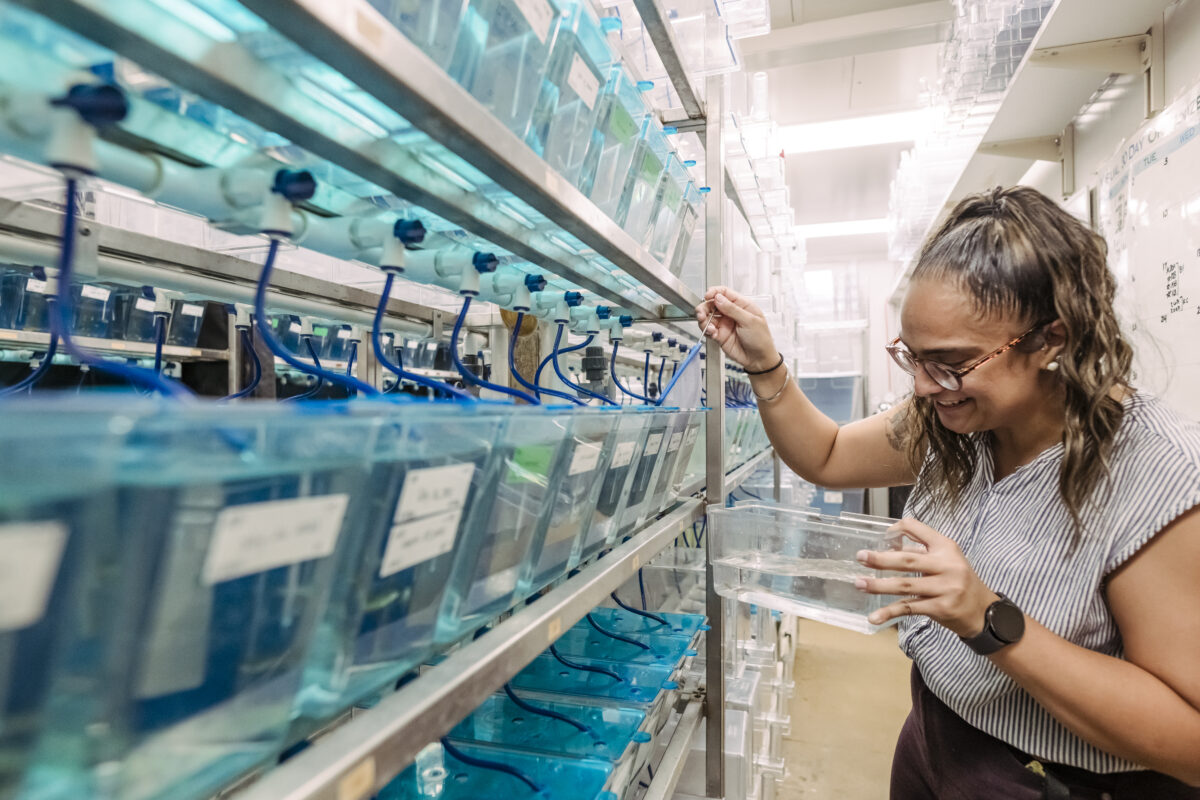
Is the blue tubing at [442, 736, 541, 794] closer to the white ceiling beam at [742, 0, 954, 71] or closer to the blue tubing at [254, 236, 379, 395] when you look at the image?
the blue tubing at [254, 236, 379, 395]

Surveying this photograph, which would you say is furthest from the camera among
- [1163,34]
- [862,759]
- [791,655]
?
[791,655]

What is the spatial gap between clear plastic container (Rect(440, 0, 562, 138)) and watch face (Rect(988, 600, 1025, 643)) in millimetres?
848

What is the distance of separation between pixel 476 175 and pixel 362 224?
0.13m

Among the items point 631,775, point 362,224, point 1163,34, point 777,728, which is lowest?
point 777,728

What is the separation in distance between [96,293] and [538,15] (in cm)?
194

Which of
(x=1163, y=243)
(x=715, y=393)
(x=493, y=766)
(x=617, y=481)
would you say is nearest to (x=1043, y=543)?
(x=617, y=481)

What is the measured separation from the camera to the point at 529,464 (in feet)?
2.24

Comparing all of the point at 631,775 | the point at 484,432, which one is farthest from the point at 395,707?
the point at 631,775

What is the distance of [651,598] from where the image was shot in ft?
6.81

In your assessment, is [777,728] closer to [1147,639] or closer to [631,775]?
[631,775]

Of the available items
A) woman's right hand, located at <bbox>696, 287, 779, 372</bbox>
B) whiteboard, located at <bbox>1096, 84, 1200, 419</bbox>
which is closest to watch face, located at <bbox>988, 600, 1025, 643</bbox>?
woman's right hand, located at <bbox>696, 287, 779, 372</bbox>

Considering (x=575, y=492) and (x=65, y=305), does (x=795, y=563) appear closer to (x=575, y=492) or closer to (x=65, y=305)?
(x=575, y=492)

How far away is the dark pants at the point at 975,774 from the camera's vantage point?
3.14 feet

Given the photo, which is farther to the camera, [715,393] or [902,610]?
[715,393]
